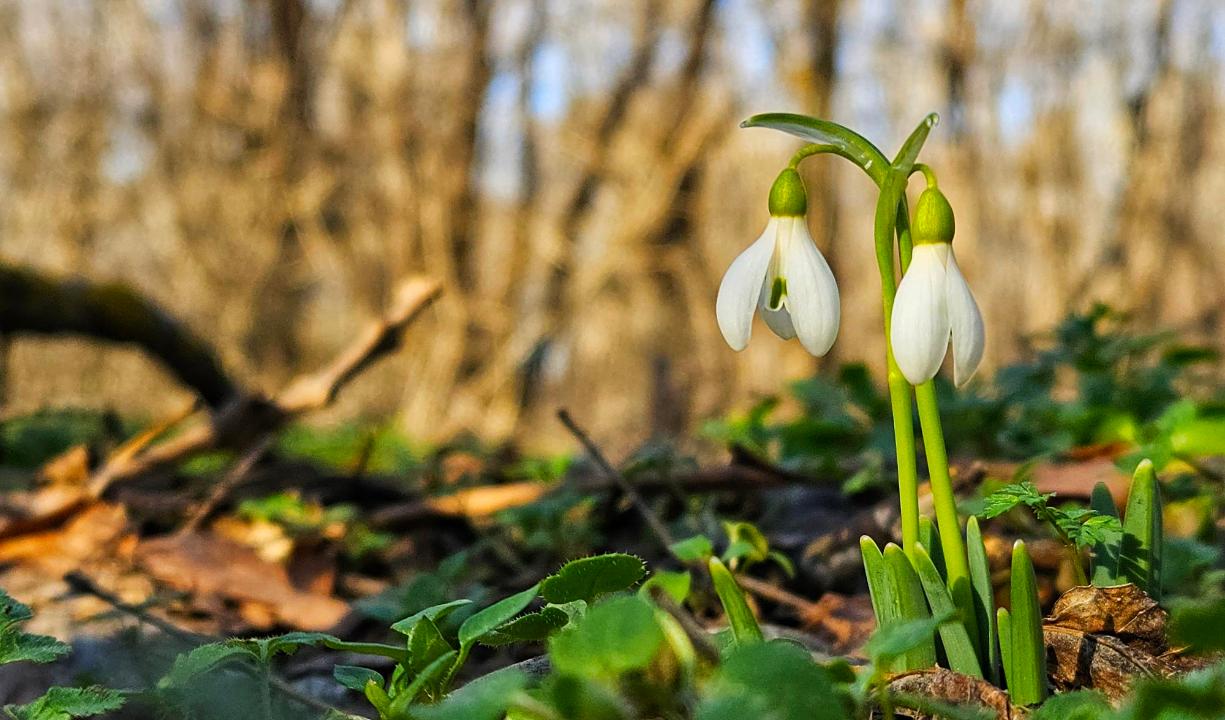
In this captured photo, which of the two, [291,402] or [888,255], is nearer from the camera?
[888,255]

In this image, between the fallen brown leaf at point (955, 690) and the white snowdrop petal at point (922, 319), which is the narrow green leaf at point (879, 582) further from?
the white snowdrop petal at point (922, 319)

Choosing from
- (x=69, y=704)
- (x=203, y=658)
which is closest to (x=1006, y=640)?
(x=203, y=658)

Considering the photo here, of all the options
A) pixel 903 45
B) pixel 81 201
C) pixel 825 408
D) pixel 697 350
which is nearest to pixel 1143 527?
pixel 825 408

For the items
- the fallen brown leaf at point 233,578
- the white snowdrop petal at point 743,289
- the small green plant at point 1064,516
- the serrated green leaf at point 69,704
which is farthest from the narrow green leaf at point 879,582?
the fallen brown leaf at point 233,578

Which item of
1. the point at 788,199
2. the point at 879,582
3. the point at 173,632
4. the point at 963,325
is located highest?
the point at 788,199

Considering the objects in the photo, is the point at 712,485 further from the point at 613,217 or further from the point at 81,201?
the point at 81,201

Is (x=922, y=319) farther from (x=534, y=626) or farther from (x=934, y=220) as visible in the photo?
(x=534, y=626)

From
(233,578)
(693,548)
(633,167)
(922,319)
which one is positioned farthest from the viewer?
(633,167)

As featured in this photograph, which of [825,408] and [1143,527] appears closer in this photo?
[1143,527]
